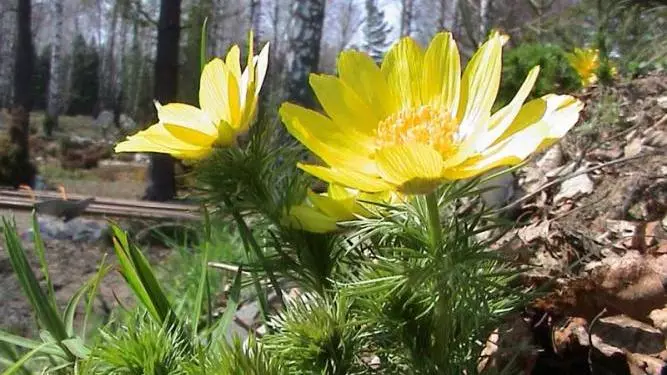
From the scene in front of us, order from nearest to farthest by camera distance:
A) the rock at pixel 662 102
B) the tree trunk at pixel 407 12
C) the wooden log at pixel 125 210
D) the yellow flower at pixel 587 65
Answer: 1. the rock at pixel 662 102
2. the yellow flower at pixel 587 65
3. the wooden log at pixel 125 210
4. the tree trunk at pixel 407 12

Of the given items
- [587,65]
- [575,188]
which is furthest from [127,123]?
[575,188]

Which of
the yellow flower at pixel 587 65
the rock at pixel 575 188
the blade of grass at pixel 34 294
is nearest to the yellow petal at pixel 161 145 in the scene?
the blade of grass at pixel 34 294

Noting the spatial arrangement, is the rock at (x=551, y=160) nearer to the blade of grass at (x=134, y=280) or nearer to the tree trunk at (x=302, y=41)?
the blade of grass at (x=134, y=280)

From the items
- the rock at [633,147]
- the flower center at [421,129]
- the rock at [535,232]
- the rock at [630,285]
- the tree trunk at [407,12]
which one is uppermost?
the tree trunk at [407,12]

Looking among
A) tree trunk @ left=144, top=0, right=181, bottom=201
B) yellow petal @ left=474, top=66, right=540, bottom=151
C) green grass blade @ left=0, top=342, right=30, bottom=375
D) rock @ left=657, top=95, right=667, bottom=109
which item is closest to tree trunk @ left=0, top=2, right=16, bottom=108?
tree trunk @ left=144, top=0, right=181, bottom=201

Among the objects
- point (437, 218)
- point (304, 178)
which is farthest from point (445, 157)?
point (304, 178)

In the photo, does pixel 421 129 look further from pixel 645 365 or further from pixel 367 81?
pixel 645 365

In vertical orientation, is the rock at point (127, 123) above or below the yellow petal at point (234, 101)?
below

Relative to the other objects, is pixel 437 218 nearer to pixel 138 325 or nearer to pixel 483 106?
pixel 483 106
